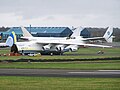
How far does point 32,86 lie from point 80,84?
2966mm

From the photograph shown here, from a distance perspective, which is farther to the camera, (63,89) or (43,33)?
(43,33)

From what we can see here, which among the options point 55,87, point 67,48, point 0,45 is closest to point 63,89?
point 55,87

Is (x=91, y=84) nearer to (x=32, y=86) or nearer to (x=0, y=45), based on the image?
(x=32, y=86)

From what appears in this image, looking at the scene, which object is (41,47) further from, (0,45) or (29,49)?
(0,45)

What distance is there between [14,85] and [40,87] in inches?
75.3

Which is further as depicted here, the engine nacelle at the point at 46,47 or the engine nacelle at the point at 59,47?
the engine nacelle at the point at 46,47

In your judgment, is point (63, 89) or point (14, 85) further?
point (14, 85)

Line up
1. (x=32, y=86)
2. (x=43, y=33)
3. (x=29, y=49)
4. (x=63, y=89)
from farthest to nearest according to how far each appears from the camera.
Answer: (x=43, y=33)
(x=29, y=49)
(x=32, y=86)
(x=63, y=89)

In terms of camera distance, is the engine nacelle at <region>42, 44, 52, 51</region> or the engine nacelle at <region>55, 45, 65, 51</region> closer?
the engine nacelle at <region>55, 45, 65, 51</region>

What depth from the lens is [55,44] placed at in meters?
86.1

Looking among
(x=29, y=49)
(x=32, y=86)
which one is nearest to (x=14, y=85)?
(x=32, y=86)

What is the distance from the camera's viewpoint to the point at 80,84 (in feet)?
80.0

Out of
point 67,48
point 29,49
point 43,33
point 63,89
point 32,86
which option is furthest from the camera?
point 43,33

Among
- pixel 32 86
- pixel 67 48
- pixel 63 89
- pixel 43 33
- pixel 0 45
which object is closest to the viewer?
pixel 63 89
